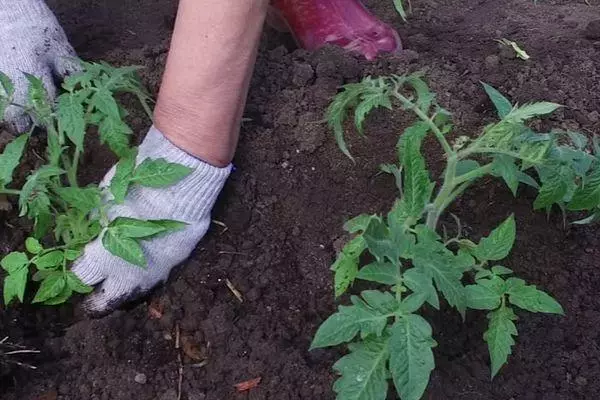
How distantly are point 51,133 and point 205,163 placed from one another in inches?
12.3

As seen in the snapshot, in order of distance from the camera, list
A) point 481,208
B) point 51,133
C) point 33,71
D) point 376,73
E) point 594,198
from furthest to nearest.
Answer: point 376,73 → point 33,71 → point 481,208 → point 51,133 → point 594,198

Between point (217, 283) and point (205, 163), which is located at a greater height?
point (205, 163)

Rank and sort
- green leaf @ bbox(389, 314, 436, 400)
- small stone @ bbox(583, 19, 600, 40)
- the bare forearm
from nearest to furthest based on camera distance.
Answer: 1. green leaf @ bbox(389, 314, 436, 400)
2. the bare forearm
3. small stone @ bbox(583, 19, 600, 40)

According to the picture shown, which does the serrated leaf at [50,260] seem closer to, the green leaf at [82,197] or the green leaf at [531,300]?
the green leaf at [82,197]

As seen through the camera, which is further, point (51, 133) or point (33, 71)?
point (33, 71)

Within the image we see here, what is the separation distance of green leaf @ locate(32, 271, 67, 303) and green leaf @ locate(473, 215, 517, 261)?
31.1 inches

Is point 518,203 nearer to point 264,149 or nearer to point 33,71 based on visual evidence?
point 264,149

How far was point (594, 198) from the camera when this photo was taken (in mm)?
1555

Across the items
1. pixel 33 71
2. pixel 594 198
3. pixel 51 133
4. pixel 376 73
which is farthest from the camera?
pixel 376 73

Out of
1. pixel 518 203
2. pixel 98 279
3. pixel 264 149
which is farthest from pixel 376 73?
pixel 98 279

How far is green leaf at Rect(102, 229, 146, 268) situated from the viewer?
5.09 feet

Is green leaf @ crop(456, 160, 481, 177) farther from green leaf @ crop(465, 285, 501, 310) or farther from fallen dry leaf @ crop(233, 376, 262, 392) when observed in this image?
fallen dry leaf @ crop(233, 376, 262, 392)

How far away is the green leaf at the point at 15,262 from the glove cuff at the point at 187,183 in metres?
0.29

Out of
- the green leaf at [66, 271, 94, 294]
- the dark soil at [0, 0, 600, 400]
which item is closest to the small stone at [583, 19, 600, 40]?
the dark soil at [0, 0, 600, 400]
